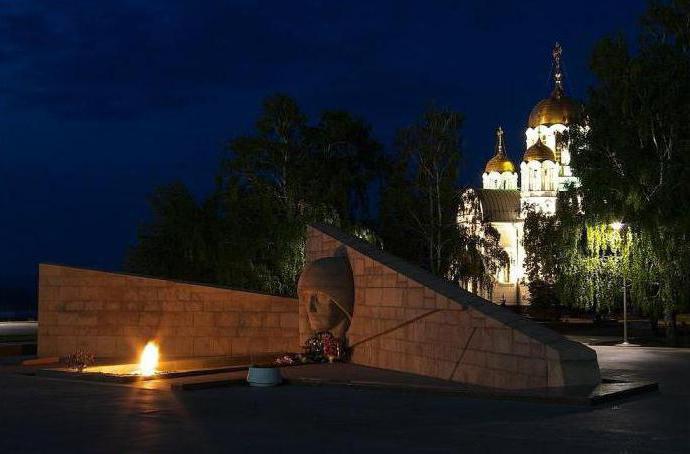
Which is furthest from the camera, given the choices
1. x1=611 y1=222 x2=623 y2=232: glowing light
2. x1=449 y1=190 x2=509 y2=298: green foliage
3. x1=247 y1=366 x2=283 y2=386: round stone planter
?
x1=449 y1=190 x2=509 y2=298: green foliage

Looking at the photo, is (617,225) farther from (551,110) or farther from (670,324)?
(551,110)

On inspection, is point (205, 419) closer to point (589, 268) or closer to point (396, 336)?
point (396, 336)

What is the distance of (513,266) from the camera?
80875 millimetres

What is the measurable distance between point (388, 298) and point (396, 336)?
0.73 m

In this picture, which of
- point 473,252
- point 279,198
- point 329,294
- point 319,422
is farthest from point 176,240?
point 319,422

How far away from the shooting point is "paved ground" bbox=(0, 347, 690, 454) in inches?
356

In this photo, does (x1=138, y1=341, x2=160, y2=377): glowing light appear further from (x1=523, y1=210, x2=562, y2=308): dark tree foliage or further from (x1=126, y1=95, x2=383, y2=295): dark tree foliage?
(x1=523, y1=210, x2=562, y2=308): dark tree foliage

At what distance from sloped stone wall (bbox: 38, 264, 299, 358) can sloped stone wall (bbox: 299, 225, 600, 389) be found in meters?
1.54

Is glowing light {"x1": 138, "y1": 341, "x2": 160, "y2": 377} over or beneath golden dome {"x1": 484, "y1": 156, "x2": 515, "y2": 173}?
beneath

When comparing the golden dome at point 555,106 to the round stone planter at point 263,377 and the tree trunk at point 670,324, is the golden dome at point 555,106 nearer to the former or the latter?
the tree trunk at point 670,324

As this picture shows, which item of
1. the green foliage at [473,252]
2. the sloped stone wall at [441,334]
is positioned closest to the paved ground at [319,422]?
the sloped stone wall at [441,334]

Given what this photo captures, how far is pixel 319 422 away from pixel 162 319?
1074 centimetres

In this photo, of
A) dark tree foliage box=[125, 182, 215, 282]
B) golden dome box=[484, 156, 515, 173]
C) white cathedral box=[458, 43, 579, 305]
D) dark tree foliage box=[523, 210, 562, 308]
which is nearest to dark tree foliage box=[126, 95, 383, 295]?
dark tree foliage box=[125, 182, 215, 282]

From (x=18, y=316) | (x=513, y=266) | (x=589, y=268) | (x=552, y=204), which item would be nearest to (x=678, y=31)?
(x=589, y=268)
